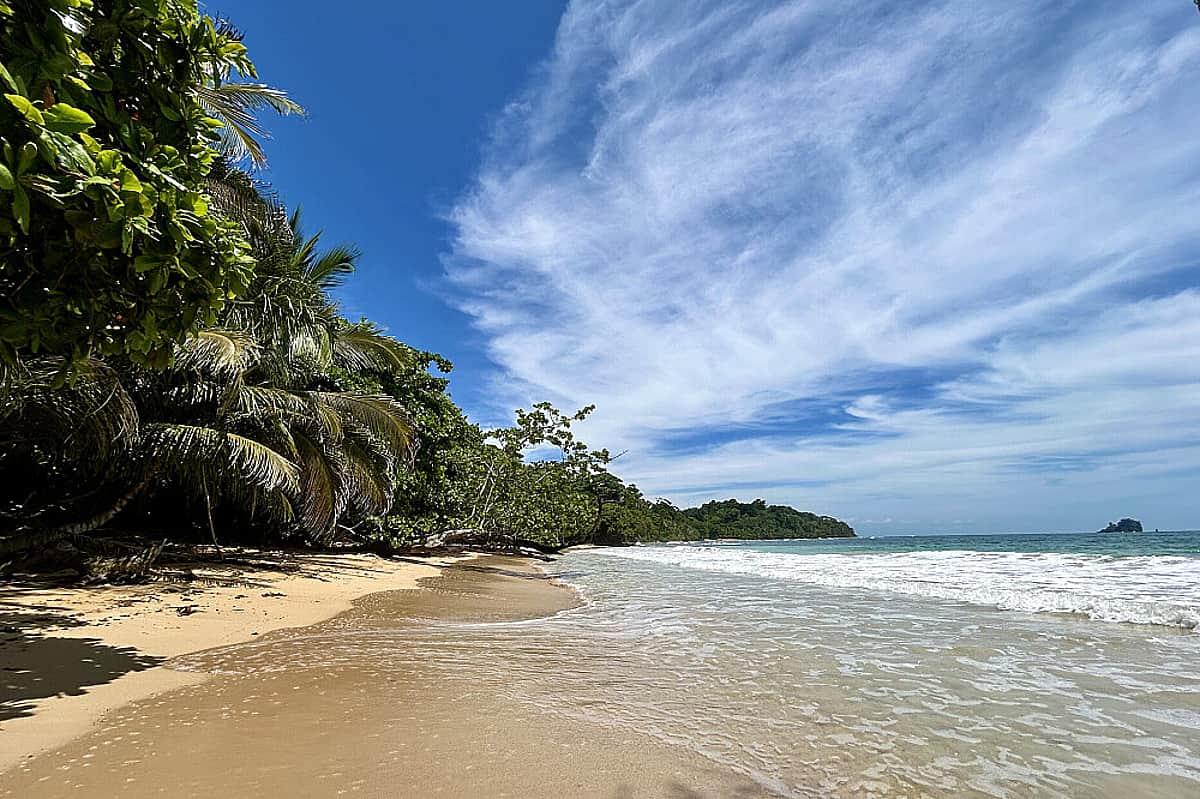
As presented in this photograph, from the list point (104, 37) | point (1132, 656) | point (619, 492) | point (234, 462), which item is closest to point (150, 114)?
point (104, 37)

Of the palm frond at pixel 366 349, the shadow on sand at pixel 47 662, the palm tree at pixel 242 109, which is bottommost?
the shadow on sand at pixel 47 662

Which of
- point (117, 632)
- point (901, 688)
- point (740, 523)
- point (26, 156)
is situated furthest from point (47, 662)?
point (740, 523)

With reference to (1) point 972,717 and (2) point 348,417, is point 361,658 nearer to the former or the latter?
(1) point 972,717

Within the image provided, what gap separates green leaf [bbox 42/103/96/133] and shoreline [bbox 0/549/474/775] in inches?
91.9

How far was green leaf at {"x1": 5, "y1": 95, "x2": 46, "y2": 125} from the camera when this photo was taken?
1.66m

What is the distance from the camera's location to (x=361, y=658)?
169 inches

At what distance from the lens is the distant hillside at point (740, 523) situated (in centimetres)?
7862

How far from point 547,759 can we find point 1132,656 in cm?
509

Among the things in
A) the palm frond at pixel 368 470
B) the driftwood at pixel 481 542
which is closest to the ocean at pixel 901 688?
the palm frond at pixel 368 470

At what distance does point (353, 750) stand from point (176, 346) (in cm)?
582

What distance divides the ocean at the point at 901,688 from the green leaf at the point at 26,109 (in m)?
3.20

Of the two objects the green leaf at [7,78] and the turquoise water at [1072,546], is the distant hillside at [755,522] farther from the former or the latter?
the green leaf at [7,78]

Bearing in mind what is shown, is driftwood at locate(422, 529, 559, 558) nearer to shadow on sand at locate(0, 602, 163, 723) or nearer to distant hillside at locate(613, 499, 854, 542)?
shadow on sand at locate(0, 602, 163, 723)

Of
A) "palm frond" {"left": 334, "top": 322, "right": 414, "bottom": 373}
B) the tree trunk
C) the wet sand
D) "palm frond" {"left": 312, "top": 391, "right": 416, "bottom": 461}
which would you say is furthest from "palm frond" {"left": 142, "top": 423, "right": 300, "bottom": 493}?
the wet sand
